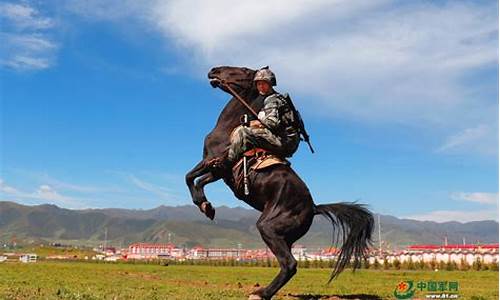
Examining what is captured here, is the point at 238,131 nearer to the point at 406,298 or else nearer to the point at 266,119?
the point at 266,119

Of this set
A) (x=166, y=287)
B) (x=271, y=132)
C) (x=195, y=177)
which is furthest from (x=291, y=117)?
(x=166, y=287)

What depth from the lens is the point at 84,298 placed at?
7988 mm

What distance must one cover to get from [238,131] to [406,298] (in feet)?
13.6

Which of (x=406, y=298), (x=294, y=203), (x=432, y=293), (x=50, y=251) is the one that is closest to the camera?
(x=294, y=203)

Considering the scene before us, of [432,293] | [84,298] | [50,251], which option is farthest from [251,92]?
[50,251]

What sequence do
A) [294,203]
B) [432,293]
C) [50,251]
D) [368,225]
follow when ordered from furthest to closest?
1. [50,251]
2. [432,293]
3. [368,225]
4. [294,203]

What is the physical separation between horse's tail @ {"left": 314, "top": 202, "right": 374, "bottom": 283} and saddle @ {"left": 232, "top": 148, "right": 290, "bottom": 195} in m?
0.92

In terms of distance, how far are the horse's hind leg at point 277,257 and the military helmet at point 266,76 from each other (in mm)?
1967

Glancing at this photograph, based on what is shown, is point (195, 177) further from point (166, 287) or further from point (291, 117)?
point (166, 287)

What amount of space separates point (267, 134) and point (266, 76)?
894 mm

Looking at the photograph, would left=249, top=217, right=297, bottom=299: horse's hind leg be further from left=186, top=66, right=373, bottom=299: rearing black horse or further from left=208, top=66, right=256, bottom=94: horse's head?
left=208, top=66, right=256, bottom=94: horse's head

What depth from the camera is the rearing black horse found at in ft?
22.5

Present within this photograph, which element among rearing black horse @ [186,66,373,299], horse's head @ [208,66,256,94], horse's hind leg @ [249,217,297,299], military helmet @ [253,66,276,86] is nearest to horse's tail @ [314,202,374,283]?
rearing black horse @ [186,66,373,299]

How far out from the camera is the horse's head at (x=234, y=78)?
7895 millimetres
